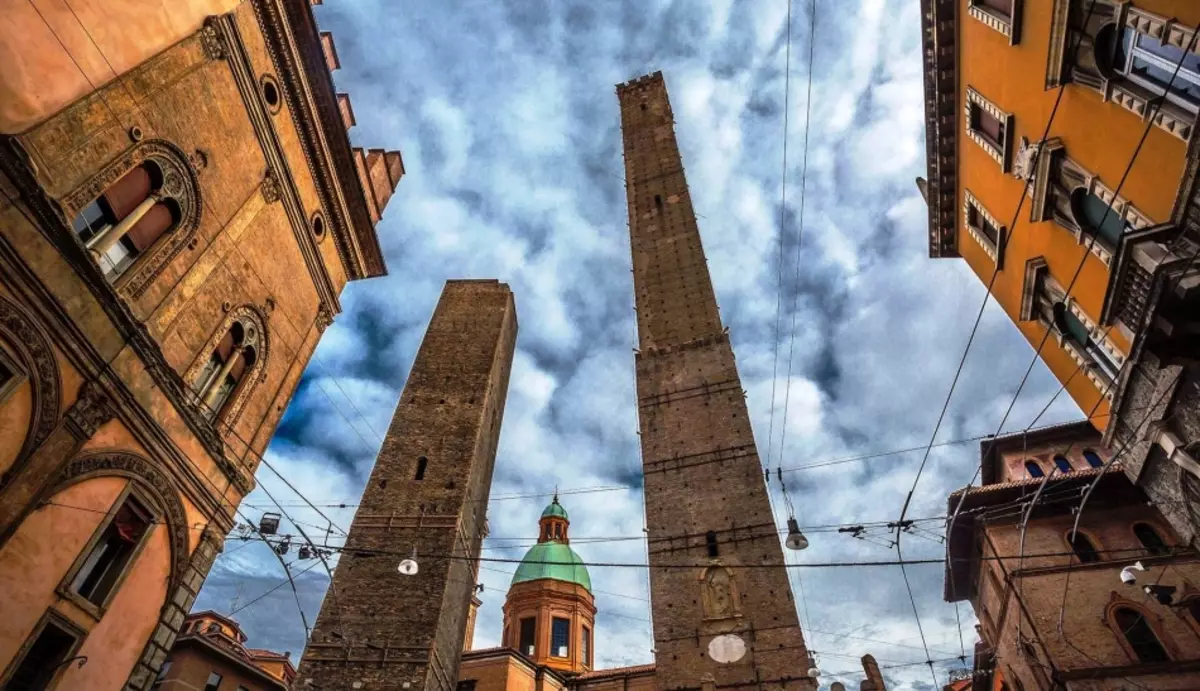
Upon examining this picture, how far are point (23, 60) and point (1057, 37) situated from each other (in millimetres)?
12527

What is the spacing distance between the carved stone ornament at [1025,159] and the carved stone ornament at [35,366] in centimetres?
1312

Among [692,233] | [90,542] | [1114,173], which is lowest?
[90,542]

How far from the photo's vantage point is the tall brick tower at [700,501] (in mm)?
14945

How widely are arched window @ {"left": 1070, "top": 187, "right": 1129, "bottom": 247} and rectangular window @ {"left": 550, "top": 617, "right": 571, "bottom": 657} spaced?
31.0 m

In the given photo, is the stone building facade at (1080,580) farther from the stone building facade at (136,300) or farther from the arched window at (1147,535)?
the stone building facade at (136,300)

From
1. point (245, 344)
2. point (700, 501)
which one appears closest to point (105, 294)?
point (245, 344)

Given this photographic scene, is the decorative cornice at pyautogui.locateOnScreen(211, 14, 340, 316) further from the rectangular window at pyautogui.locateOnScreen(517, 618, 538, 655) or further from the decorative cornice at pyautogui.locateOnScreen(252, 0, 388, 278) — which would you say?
the rectangular window at pyautogui.locateOnScreen(517, 618, 538, 655)

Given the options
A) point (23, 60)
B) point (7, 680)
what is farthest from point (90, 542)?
point (23, 60)

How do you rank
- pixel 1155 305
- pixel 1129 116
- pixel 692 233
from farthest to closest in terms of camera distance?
pixel 692 233
pixel 1129 116
pixel 1155 305

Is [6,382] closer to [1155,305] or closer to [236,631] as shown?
[1155,305]

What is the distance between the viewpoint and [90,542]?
7980 mm

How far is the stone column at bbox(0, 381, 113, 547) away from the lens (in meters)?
6.72

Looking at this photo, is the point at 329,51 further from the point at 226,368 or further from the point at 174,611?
the point at 174,611

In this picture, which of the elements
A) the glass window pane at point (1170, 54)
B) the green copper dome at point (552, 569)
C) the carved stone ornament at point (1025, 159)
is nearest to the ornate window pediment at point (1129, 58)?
the glass window pane at point (1170, 54)
